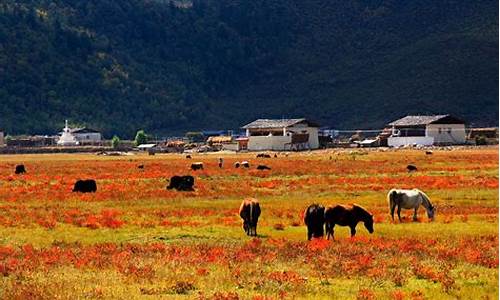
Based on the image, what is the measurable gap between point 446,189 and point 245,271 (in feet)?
94.5

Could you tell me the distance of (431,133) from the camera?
15500 centimetres

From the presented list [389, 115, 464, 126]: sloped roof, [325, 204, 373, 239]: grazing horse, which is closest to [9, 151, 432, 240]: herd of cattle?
[325, 204, 373, 239]: grazing horse

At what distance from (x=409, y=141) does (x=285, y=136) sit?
75.9 ft

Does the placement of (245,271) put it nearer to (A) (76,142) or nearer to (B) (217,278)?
(B) (217,278)

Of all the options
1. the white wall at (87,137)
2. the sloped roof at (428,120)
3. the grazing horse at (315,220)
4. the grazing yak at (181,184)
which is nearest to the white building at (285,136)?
the sloped roof at (428,120)

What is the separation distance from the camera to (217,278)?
64.5 feet

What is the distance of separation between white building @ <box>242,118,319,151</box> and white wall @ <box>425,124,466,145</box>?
21.6 meters

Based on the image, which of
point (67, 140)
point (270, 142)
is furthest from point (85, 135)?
point (270, 142)

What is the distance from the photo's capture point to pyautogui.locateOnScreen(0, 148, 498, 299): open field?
1861cm

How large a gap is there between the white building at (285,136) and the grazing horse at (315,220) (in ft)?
401

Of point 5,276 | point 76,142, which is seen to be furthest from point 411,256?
point 76,142

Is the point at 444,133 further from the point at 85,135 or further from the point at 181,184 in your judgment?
the point at 181,184

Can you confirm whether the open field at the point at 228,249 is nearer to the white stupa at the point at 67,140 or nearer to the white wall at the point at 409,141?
the white wall at the point at 409,141

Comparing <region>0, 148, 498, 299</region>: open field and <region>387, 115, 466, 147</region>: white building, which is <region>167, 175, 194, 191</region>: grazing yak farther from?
<region>387, 115, 466, 147</region>: white building
